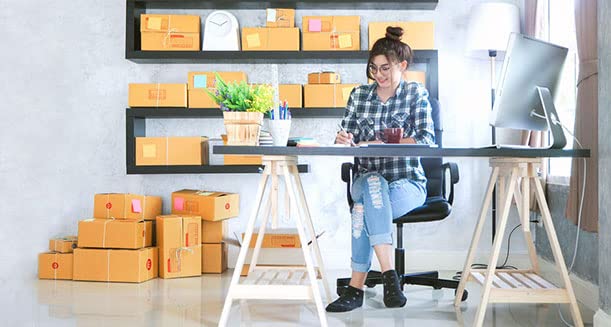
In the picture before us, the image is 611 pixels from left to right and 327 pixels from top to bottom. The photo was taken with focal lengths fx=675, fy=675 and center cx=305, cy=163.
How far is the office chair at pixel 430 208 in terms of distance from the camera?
3.21m

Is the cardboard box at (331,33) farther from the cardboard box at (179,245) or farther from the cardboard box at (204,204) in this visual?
the cardboard box at (179,245)

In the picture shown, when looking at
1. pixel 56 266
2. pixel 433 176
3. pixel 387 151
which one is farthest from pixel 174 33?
pixel 387 151

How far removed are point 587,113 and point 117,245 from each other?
102 inches

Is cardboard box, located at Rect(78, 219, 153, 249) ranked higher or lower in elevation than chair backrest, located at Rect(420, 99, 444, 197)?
lower

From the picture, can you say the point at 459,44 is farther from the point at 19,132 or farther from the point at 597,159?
the point at 19,132

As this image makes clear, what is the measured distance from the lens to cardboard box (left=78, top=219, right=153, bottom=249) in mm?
3855

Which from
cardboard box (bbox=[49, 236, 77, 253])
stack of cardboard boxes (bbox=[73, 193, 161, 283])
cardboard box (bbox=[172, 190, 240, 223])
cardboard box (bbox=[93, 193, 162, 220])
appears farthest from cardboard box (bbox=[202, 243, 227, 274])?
cardboard box (bbox=[49, 236, 77, 253])

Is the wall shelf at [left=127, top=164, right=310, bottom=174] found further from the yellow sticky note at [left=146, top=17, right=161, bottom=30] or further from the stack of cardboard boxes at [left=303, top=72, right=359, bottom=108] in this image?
the yellow sticky note at [left=146, top=17, right=161, bottom=30]

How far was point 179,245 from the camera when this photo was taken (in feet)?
13.1

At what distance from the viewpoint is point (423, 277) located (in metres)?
3.41

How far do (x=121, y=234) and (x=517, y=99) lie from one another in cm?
236

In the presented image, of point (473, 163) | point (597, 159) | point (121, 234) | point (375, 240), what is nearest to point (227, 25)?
point (121, 234)

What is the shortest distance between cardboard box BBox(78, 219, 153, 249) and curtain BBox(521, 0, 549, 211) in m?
2.22

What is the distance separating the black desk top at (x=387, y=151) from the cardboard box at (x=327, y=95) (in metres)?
1.79
